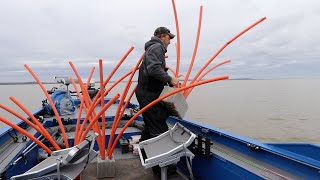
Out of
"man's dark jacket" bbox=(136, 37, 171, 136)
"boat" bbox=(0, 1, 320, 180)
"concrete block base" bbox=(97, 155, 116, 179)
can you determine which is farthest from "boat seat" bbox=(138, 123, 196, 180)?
"concrete block base" bbox=(97, 155, 116, 179)

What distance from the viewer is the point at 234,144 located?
3240 millimetres

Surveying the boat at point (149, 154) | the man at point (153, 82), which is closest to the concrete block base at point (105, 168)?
the boat at point (149, 154)

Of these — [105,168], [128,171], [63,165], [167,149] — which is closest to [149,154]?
[167,149]

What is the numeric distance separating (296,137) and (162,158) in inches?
509

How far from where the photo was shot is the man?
305 centimetres

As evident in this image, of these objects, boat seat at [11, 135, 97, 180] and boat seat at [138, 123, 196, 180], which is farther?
boat seat at [138, 123, 196, 180]

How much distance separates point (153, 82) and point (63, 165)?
1492 mm

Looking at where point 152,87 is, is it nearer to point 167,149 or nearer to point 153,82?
point 153,82

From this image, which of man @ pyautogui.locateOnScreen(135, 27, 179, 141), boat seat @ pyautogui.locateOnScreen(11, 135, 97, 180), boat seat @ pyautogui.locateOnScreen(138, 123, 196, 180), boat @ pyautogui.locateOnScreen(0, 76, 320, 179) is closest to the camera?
boat seat @ pyautogui.locateOnScreen(11, 135, 97, 180)

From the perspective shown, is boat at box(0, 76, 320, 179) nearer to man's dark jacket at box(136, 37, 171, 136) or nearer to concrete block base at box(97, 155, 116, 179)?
concrete block base at box(97, 155, 116, 179)

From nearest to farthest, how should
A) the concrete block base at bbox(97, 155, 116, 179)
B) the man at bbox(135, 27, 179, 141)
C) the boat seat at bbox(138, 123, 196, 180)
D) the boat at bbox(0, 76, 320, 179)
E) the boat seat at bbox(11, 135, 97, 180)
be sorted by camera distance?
1. the boat seat at bbox(11, 135, 97, 180)
2. the boat at bbox(0, 76, 320, 179)
3. the boat seat at bbox(138, 123, 196, 180)
4. the man at bbox(135, 27, 179, 141)
5. the concrete block base at bbox(97, 155, 116, 179)

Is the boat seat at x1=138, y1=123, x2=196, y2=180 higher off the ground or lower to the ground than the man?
lower

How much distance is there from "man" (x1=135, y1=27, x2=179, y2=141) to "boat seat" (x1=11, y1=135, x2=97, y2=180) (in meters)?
0.92

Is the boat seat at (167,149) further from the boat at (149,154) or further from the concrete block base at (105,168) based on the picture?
the concrete block base at (105,168)
